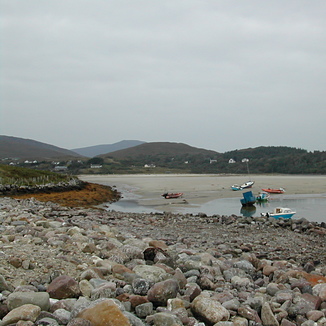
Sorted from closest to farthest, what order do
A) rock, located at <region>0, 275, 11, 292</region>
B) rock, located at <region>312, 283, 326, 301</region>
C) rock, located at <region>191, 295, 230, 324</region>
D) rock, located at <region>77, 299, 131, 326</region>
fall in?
rock, located at <region>77, 299, 131, 326</region>, rock, located at <region>191, 295, 230, 324</region>, rock, located at <region>0, 275, 11, 292</region>, rock, located at <region>312, 283, 326, 301</region>

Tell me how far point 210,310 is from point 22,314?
2.30m

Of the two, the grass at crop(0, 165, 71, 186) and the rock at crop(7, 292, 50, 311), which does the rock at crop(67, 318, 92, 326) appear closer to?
the rock at crop(7, 292, 50, 311)

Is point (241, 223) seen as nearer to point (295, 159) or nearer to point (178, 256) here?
point (178, 256)

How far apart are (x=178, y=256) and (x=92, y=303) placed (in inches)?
146

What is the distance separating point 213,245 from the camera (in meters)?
11.6

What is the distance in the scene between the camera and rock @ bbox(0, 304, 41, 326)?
405cm

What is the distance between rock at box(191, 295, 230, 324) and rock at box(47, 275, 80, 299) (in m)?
1.64

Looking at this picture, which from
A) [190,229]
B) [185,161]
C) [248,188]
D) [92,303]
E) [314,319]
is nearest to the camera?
[92,303]

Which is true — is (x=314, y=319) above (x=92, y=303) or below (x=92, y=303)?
below

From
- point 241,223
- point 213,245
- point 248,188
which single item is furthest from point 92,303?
point 248,188

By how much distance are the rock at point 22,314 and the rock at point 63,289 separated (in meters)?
0.64

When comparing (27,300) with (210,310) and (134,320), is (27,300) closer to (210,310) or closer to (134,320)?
(134,320)

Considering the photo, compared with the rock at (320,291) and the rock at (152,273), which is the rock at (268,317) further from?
the rock at (152,273)

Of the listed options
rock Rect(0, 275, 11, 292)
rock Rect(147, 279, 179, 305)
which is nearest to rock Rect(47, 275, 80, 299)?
rock Rect(0, 275, 11, 292)
